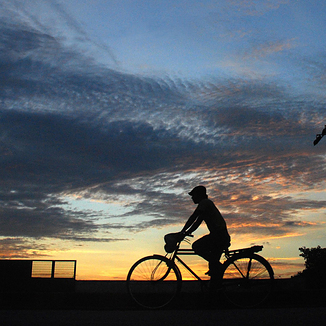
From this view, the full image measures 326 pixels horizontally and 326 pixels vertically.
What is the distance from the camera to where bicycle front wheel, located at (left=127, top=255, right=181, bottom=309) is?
7.46 metres

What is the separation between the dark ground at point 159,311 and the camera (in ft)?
19.2

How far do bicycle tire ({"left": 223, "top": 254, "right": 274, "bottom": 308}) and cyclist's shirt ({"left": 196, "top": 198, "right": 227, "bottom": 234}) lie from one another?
65 centimetres

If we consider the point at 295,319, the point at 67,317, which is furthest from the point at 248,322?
the point at 67,317

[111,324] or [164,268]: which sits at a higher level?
[164,268]

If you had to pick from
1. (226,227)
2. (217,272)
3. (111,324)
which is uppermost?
(226,227)

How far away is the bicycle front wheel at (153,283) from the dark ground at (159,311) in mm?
198

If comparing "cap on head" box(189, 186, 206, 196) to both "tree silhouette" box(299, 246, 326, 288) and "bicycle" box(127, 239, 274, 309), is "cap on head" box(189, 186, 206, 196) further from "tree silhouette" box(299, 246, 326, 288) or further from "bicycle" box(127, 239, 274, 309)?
"tree silhouette" box(299, 246, 326, 288)

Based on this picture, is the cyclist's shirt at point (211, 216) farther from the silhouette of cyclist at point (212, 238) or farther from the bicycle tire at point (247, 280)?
the bicycle tire at point (247, 280)

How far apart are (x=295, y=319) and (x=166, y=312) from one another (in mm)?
2068

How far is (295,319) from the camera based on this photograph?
19.3 ft

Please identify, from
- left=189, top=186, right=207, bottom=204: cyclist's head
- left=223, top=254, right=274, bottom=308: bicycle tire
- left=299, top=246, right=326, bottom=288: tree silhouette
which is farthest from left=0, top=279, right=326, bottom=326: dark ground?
left=299, top=246, right=326, bottom=288: tree silhouette

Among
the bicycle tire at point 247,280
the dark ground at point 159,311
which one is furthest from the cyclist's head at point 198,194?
the dark ground at point 159,311

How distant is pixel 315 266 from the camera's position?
150ft

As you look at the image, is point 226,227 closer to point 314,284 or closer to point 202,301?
point 202,301
